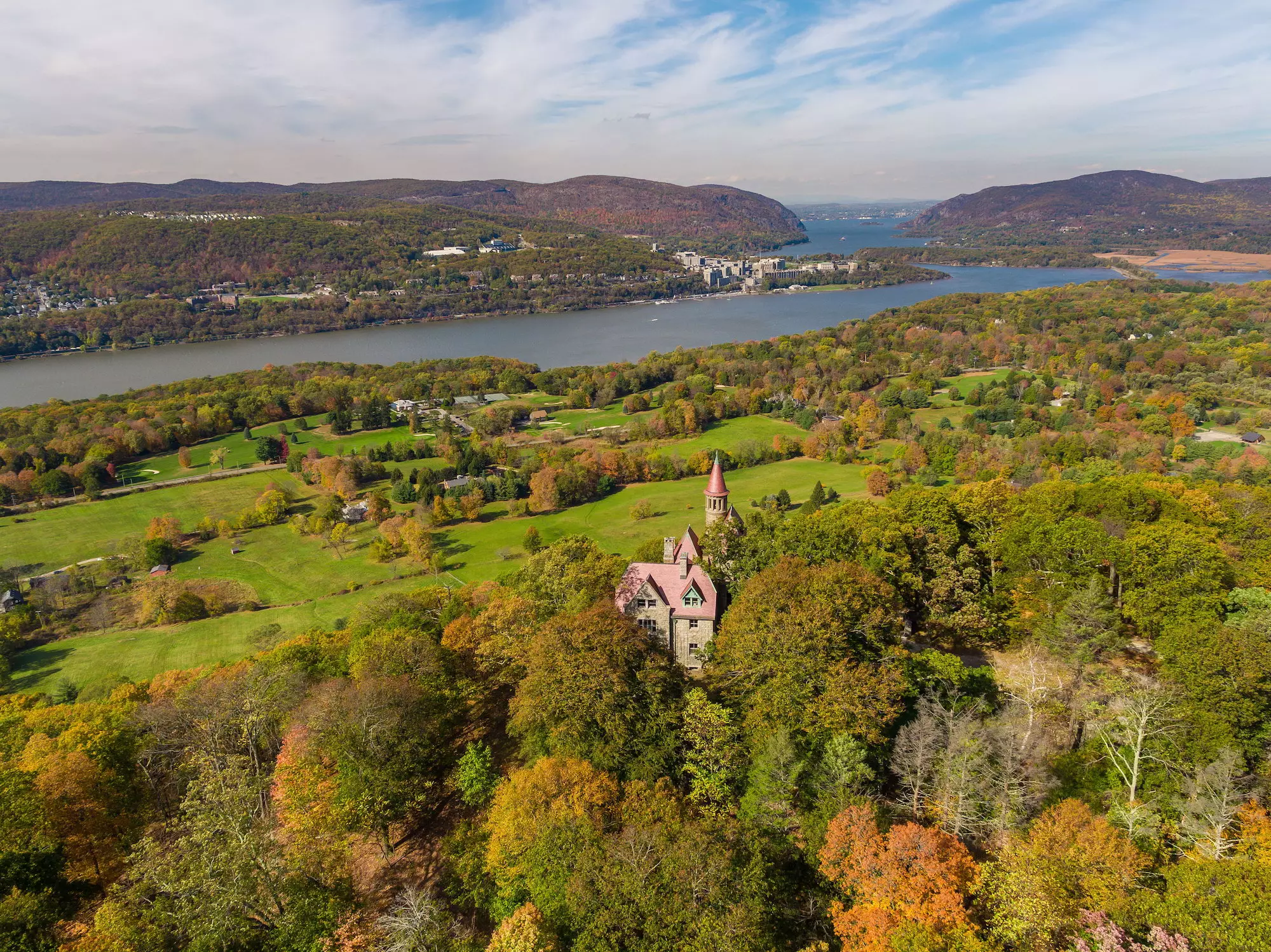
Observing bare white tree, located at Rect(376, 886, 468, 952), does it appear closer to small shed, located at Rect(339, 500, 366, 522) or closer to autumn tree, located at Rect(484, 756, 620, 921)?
autumn tree, located at Rect(484, 756, 620, 921)

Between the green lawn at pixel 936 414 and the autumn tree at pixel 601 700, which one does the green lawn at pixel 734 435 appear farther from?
the autumn tree at pixel 601 700

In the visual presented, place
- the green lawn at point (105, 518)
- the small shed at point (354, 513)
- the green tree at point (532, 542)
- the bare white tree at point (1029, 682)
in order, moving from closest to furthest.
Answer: the bare white tree at point (1029, 682), the green tree at point (532, 542), the green lawn at point (105, 518), the small shed at point (354, 513)

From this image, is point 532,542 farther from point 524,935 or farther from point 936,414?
point 936,414

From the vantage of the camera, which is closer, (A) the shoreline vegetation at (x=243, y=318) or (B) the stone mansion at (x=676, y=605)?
(B) the stone mansion at (x=676, y=605)

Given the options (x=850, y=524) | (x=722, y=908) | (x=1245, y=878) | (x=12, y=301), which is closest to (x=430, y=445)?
(x=850, y=524)

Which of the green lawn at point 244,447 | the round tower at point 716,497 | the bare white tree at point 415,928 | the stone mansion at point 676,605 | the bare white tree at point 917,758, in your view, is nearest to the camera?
the bare white tree at point 415,928

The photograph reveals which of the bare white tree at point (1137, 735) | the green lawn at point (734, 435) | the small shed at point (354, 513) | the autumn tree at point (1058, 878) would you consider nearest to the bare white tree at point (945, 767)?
the autumn tree at point (1058, 878)

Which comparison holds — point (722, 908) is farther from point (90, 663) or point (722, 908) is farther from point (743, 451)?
point (743, 451)
